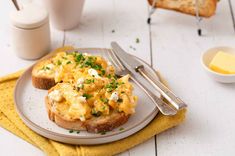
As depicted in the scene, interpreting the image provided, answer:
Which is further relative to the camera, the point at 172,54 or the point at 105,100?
the point at 172,54

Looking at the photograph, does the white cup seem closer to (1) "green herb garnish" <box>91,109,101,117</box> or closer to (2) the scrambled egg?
(2) the scrambled egg

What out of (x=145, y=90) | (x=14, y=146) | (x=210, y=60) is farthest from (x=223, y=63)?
(x=14, y=146)

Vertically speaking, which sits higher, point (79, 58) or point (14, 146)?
point (79, 58)

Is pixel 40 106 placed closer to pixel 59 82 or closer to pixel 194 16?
pixel 59 82

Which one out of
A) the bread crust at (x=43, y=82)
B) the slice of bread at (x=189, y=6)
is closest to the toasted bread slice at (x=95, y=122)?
the bread crust at (x=43, y=82)

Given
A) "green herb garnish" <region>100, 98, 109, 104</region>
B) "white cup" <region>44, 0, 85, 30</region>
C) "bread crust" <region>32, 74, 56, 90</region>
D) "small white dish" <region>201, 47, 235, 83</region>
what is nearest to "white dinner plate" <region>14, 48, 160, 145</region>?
"bread crust" <region>32, 74, 56, 90</region>

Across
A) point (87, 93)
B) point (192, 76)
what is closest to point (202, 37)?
point (192, 76)

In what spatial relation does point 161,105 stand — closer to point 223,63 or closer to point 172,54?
point 223,63
